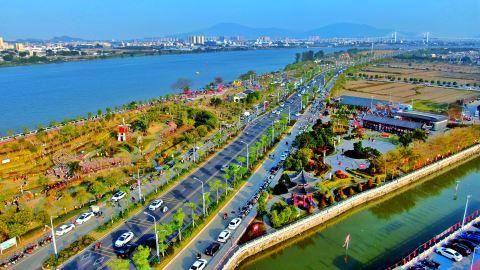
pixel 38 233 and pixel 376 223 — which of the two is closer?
pixel 38 233

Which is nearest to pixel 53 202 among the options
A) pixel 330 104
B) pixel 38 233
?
pixel 38 233

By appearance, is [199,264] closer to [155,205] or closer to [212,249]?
[212,249]

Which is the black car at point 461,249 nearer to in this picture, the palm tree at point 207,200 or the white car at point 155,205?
the palm tree at point 207,200

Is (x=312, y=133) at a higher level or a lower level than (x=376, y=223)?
higher

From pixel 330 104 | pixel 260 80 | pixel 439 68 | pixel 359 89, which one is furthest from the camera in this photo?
pixel 439 68

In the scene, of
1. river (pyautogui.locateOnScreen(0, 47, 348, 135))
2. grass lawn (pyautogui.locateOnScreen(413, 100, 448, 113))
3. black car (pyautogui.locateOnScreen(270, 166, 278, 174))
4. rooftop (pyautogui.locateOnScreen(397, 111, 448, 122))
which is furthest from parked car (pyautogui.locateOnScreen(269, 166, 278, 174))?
river (pyautogui.locateOnScreen(0, 47, 348, 135))

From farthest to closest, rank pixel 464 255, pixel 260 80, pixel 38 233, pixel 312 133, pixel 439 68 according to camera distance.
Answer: pixel 439 68 < pixel 260 80 < pixel 312 133 < pixel 38 233 < pixel 464 255

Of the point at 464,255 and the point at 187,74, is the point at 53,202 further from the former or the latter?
the point at 187,74
